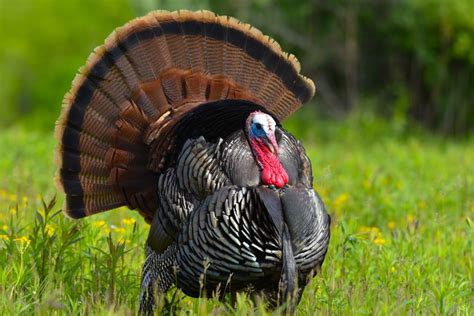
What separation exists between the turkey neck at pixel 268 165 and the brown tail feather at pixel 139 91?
901 millimetres

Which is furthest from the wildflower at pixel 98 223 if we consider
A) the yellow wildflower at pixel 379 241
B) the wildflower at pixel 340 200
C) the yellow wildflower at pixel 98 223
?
the wildflower at pixel 340 200

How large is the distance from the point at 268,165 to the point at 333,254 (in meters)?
1.34

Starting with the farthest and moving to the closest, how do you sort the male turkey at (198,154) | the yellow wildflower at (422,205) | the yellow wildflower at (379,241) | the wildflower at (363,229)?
the yellow wildflower at (422,205) < the wildflower at (363,229) < the yellow wildflower at (379,241) < the male turkey at (198,154)

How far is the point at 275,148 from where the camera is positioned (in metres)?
4.26

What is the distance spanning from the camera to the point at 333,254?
5367mm

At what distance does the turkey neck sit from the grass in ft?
1.75

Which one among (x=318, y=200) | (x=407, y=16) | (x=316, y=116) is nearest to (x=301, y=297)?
(x=318, y=200)

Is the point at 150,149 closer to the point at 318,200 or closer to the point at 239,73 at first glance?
the point at 239,73

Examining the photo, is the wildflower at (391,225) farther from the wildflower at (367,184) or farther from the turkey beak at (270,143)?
the turkey beak at (270,143)

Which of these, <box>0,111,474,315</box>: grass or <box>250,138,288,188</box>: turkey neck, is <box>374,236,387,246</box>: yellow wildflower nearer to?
<box>0,111,474,315</box>: grass

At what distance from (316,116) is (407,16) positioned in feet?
9.34

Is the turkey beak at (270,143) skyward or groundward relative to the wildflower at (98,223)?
skyward

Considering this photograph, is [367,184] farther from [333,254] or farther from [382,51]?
[382,51]

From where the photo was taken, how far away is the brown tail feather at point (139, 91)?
5137mm
